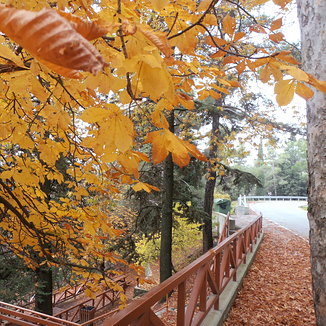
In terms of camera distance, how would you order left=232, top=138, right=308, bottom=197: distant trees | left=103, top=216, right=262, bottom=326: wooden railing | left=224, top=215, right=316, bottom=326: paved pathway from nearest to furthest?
left=103, top=216, right=262, bottom=326: wooden railing, left=224, top=215, right=316, bottom=326: paved pathway, left=232, top=138, right=308, bottom=197: distant trees

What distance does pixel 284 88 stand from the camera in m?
1.14

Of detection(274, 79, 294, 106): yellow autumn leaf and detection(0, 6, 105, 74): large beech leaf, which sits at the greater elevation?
detection(274, 79, 294, 106): yellow autumn leaf

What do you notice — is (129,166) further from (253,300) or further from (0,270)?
(0,270)

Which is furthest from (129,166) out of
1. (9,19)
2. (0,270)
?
(0,270)

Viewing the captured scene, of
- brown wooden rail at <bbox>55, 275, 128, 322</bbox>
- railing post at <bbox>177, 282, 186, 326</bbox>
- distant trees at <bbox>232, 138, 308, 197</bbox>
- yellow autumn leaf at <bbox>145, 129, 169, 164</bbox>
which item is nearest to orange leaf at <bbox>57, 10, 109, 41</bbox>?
yellow autumn leaf at <bbox>145, 129, 169, 164</bbox>

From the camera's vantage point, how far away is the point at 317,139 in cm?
245

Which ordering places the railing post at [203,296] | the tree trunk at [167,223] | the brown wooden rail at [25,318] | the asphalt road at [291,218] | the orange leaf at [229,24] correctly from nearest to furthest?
1. the orange leaf at [229,24]
2. the brown wooden rail at [25,318]
3. the railing post at [203,296]
4. the tree trunk at [167,223]
5. the asphalt road at [291,218]

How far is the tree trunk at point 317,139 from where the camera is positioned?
7.66ft

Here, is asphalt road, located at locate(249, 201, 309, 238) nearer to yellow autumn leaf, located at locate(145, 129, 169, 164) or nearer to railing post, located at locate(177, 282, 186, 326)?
railing post, located at locate(177, 282, 186, 326)

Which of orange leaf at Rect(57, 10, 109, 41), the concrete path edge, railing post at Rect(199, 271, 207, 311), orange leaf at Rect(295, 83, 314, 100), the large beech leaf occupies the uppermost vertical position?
orange leaf at Rect(295, 83, 314, 100)

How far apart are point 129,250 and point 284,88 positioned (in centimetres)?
859

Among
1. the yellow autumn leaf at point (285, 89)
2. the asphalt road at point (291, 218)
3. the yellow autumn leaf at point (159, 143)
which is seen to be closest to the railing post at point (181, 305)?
the yellow autumn leaf at point (159, 143)

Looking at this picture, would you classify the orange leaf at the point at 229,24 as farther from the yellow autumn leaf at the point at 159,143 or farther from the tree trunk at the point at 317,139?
the tree trunk at the point at 317,139

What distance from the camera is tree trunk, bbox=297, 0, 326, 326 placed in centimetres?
233
